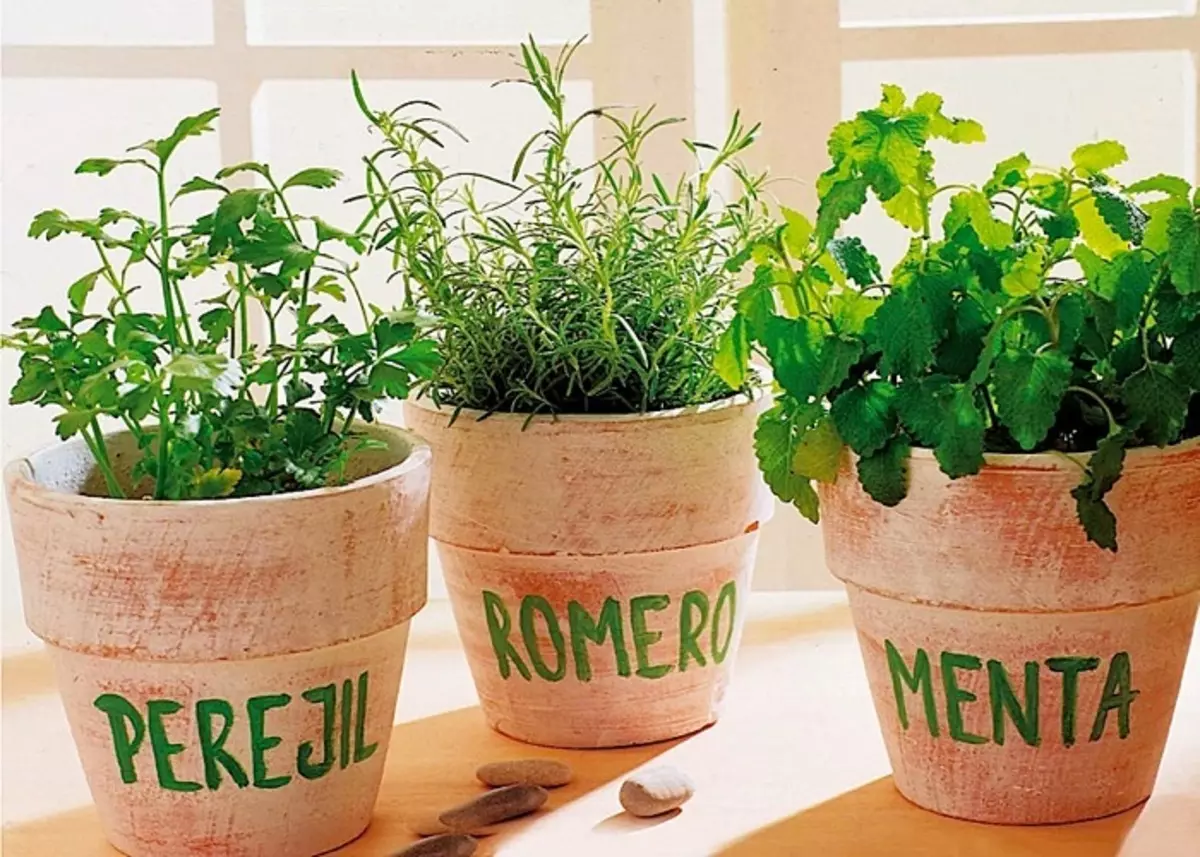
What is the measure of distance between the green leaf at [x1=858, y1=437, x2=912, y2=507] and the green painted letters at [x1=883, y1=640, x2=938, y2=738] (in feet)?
0.28

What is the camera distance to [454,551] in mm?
960

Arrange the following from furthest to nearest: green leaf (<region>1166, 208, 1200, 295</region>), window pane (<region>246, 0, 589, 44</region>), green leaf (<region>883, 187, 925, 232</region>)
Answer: window pane (<region>246, 0, 589, 44</region>) → green leaf (<region>883, 187, 925, 232</region>) → green leaf (<region>1166, 208, 1200, 295</region>)

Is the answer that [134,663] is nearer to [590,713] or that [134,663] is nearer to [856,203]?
[590,713]

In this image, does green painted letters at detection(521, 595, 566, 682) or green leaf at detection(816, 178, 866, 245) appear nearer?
green leaf at detection(816, 178, 866, 245)

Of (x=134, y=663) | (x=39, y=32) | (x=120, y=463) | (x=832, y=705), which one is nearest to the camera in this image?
(x=134, y=663)

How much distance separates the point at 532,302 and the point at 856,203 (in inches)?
8.2

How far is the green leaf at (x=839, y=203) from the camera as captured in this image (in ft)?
2.61

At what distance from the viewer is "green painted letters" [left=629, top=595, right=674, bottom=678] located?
94 cm

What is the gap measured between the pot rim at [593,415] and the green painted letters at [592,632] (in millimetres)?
101

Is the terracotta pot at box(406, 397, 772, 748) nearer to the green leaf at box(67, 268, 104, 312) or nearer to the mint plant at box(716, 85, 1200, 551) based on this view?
the mint plant at box(716, 85, 1200, 551)

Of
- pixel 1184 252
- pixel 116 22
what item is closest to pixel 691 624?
pixel 1184 252

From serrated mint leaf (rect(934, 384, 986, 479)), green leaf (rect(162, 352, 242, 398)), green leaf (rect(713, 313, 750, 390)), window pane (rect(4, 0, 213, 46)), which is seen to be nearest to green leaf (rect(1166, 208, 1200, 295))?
serrated mint leaf (rect(934, 384, 986, 479))

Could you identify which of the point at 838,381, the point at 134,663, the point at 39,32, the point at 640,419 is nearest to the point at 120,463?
the point at 134,663

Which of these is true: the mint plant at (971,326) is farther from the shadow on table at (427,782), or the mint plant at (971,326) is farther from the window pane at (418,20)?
the window pane at (418,20)
